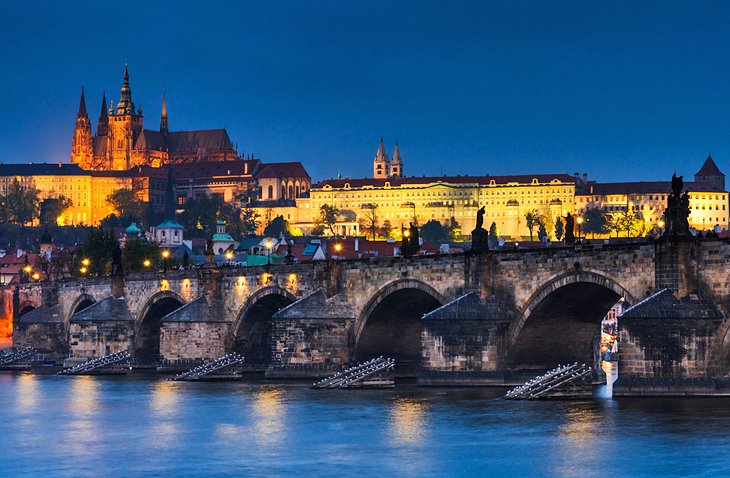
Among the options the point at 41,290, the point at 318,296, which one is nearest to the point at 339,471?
the point at 318,296

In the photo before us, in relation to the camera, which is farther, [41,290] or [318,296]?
[41,290]

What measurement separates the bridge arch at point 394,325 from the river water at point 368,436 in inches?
186

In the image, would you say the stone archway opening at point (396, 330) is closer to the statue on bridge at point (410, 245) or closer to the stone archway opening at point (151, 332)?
the statue on bridge at point (410, 245)

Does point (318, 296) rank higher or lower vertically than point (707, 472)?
higher

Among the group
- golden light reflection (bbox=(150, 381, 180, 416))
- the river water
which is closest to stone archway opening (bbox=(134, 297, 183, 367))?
golden light reflection (bbox=(150, 381, 180, 416))

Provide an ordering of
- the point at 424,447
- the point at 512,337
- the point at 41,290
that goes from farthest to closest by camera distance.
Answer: the point at 41,290 → the point at 512,337 → the point at 424,447

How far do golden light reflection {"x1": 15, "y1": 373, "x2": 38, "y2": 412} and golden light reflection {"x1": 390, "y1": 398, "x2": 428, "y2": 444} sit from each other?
15.3m

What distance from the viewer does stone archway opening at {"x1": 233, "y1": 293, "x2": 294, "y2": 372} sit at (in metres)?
72.9

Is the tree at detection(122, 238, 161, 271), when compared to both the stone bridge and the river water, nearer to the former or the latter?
the stone bridge

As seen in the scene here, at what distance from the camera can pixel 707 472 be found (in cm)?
3853

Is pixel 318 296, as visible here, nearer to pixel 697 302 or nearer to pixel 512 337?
pixel 512 337

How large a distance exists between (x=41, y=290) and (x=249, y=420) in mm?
51783

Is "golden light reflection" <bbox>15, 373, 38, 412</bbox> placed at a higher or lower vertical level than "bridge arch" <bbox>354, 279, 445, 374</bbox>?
lower

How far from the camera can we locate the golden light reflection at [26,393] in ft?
198
